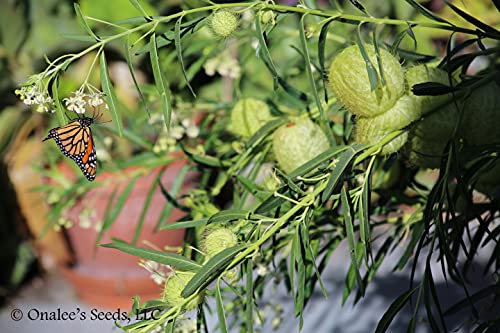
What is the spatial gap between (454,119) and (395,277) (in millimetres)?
553

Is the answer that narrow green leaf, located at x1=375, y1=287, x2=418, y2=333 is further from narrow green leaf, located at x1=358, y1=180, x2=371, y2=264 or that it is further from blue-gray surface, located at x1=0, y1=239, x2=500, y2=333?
blue-gray surface, located at x1=0, y1=239, x2=500, y2=333

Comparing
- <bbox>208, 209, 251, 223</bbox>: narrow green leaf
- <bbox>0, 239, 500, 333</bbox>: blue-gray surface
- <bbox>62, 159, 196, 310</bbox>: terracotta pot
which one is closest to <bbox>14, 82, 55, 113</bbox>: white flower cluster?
<bbox>208, 209, 251, 223</bbox>: narrow green leaf

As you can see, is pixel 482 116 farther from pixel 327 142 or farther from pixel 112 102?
pixel 112 102

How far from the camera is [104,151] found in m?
0.82

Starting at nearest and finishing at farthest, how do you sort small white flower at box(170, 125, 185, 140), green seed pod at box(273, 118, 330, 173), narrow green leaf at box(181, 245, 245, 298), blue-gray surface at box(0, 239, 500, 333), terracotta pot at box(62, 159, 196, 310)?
narrow green leaf at box(181, 245, 245, 298)
green seed pod at box(273, 118, 330, 173)
small white flower at box(170, 125, 185, 140)
blue-gray surface at box(0, 239, 500, 333)
terracotta pot at box(62, 159, 196, 310)

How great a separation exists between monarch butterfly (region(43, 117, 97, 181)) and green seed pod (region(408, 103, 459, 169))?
7.1 inches

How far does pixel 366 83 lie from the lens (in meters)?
0.33

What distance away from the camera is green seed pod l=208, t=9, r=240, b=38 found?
31cm

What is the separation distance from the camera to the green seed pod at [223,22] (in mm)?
305

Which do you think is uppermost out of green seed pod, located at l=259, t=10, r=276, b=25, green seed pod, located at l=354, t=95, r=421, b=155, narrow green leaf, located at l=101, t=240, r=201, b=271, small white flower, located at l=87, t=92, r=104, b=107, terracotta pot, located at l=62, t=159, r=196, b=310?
green seed pod, located at l=259, t=10, r=276, b=25

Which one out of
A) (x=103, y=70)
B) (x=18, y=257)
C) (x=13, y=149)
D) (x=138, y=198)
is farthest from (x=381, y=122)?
(x=18, y=257)

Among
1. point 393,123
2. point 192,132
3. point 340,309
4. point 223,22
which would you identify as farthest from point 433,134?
point 340,309

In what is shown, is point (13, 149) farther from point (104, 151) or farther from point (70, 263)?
point (104, 151)

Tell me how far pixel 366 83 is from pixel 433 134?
54 mm
